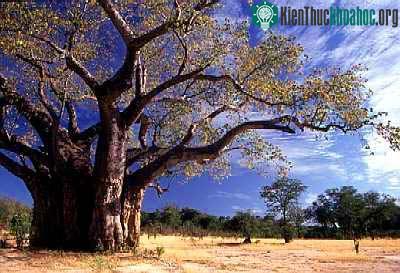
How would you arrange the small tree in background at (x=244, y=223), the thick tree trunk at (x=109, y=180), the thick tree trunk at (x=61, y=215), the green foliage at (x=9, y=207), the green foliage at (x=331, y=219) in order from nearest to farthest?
1. the thick tree trunk at (x=109, y=180)
2. the thick tree trunk at (x=61, y=215)
3. the green foliage at (x=9, y=207)
4. the small tree in background at (x=244, y=223)
5. the green foliage at (x=331, y=219)

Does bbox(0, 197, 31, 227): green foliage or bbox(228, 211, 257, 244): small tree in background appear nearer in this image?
bbox(0, 197, 31, 227): green foliage

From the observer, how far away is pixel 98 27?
709 inches

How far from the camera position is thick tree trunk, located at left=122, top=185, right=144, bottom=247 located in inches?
685

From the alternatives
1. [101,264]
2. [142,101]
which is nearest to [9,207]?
[142,101]

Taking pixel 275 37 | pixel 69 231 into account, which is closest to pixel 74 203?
pixel 69 231

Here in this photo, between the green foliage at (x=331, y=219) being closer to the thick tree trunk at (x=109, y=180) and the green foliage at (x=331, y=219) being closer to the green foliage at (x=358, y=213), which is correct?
the green foliage at (x=358, y=213)

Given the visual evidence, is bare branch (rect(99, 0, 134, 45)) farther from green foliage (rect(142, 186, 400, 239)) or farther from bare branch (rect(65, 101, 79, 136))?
green foliage (rect(142, 186, 400, 239))

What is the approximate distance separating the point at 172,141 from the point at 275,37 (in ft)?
22.4

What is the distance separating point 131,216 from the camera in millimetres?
17984

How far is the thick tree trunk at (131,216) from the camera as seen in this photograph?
1739 centimetres

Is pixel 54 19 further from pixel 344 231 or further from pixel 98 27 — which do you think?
pixel 344 231

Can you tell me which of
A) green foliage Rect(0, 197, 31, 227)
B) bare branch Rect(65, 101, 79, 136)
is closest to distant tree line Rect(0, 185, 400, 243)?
green foliage Rect(0, 197, 31, 227)

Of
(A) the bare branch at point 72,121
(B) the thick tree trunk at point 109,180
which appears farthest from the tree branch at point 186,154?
(A) the bare branch at point 72,121

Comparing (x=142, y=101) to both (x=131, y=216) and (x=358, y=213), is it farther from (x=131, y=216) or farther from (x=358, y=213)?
(x=358, y=213)
